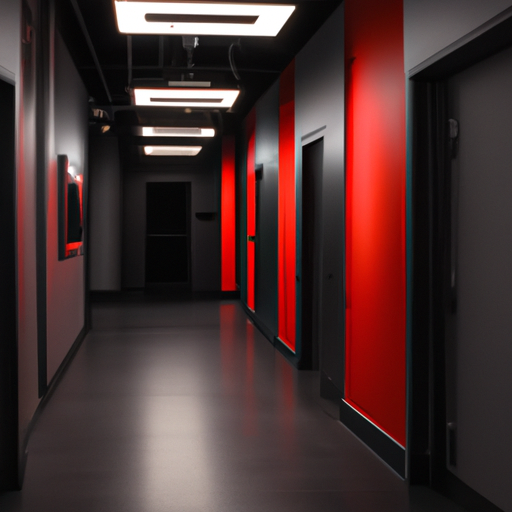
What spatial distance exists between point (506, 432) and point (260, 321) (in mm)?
6108

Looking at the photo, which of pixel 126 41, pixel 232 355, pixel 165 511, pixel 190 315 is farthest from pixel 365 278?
pixel 190 315

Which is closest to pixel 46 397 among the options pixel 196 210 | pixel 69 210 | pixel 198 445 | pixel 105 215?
pixel 198 445

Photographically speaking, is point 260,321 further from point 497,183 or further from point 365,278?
point 497,183

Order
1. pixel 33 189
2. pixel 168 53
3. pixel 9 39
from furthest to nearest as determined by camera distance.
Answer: pixel 168 53, pixel 33 189, pixel 9 39

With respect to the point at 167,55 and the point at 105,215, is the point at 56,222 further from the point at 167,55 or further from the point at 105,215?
the point at 105,215

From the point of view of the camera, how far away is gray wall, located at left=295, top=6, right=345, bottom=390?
15.8 feet

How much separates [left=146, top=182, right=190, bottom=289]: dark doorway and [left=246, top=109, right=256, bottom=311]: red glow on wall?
14.8ft

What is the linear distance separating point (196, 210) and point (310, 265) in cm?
779

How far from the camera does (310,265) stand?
632cm

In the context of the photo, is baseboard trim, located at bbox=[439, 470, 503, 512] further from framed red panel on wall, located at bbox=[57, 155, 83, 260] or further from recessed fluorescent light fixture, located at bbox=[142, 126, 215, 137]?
recessed fluorescent light fixture, located at bbox=[142, 126, 215, 137]

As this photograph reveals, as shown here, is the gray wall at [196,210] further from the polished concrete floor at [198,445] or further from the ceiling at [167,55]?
the polished concrete floor at [198,445]

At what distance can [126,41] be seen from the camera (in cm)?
736

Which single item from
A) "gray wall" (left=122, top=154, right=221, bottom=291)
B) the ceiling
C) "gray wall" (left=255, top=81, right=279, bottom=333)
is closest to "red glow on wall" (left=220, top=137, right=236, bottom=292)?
"gray wall" (left=122, top=154, right=221, bottom=291)

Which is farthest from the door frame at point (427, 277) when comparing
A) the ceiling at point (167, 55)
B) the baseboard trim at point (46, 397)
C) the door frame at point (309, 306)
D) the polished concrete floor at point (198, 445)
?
the door frame at point (309, 306)
